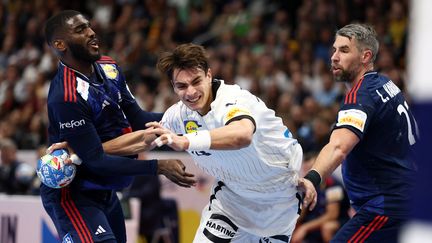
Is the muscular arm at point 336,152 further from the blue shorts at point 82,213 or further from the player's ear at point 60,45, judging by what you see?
the player's ear at point 60,45

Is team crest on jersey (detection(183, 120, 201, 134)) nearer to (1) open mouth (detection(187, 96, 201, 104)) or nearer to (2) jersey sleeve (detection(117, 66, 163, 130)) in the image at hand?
(1) open mouth (detection(187, 96, 201, 104))

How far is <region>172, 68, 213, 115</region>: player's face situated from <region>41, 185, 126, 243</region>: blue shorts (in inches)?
48.2

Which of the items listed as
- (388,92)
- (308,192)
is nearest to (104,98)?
(308,192)

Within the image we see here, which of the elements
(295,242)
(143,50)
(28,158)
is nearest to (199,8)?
(143,50)

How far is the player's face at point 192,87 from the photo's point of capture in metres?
5.05

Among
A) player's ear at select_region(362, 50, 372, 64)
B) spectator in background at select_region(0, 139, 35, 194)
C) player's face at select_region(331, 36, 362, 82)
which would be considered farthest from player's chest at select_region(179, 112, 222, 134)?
spectator in background at select_region(0, 139, 35, 194)

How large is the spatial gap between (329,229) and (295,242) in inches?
25.1

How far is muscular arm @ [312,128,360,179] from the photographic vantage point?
5125mm

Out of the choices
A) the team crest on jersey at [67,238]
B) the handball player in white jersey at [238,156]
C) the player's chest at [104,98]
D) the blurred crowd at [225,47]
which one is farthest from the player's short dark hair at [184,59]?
the blurred crowd at [225,47]

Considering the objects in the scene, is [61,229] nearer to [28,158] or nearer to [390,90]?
[390,90]

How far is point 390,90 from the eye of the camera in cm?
547

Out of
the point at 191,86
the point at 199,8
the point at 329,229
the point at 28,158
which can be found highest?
the point at 191,86

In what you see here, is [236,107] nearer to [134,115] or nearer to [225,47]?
[134,115]

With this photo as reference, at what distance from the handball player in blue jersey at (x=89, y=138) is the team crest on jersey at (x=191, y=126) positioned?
27 cm
